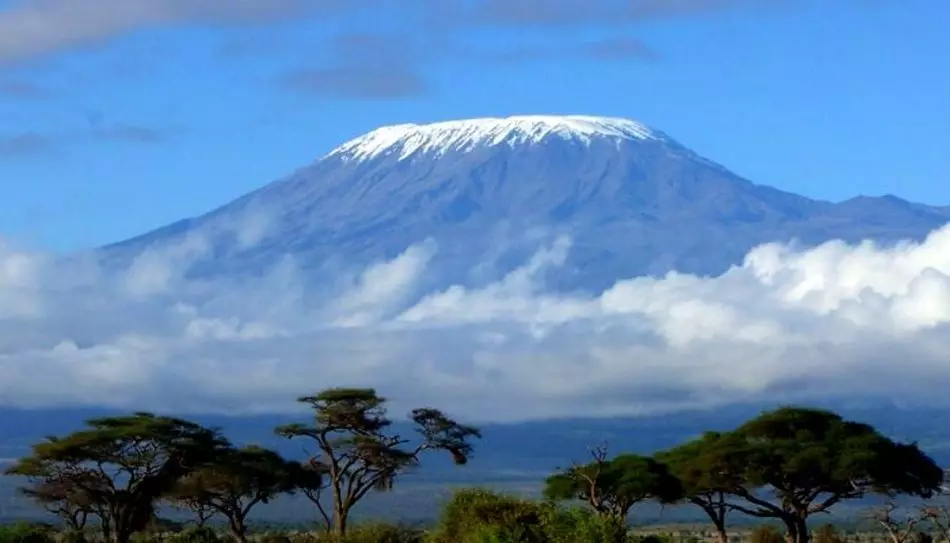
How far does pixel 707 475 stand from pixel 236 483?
57.1 feet

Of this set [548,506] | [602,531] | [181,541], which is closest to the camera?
[602,531]

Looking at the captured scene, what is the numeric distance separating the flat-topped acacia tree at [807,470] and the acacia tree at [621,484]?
1597 mm

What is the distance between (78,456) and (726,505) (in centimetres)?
2315

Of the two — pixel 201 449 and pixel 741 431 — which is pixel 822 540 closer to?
pixel 741 431

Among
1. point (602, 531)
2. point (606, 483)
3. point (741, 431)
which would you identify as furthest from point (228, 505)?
point (602, 531)

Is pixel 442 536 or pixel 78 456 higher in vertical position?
pixel 78 456

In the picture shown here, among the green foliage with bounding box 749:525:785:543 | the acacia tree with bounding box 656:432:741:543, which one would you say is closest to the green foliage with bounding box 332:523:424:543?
the acacia tree with bounding box 656:432:741:543

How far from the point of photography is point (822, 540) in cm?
7731

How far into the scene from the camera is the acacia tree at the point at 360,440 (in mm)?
77312

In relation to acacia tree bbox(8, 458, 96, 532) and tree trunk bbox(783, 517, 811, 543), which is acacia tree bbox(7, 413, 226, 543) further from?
tree trunk bbox(783, 517, 811, 543)

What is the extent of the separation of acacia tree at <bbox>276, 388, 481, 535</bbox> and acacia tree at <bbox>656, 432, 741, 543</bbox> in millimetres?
9683

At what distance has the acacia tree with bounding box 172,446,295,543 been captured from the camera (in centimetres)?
7388

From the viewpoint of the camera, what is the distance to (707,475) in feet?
236

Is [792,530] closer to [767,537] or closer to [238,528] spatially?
[767,537]
